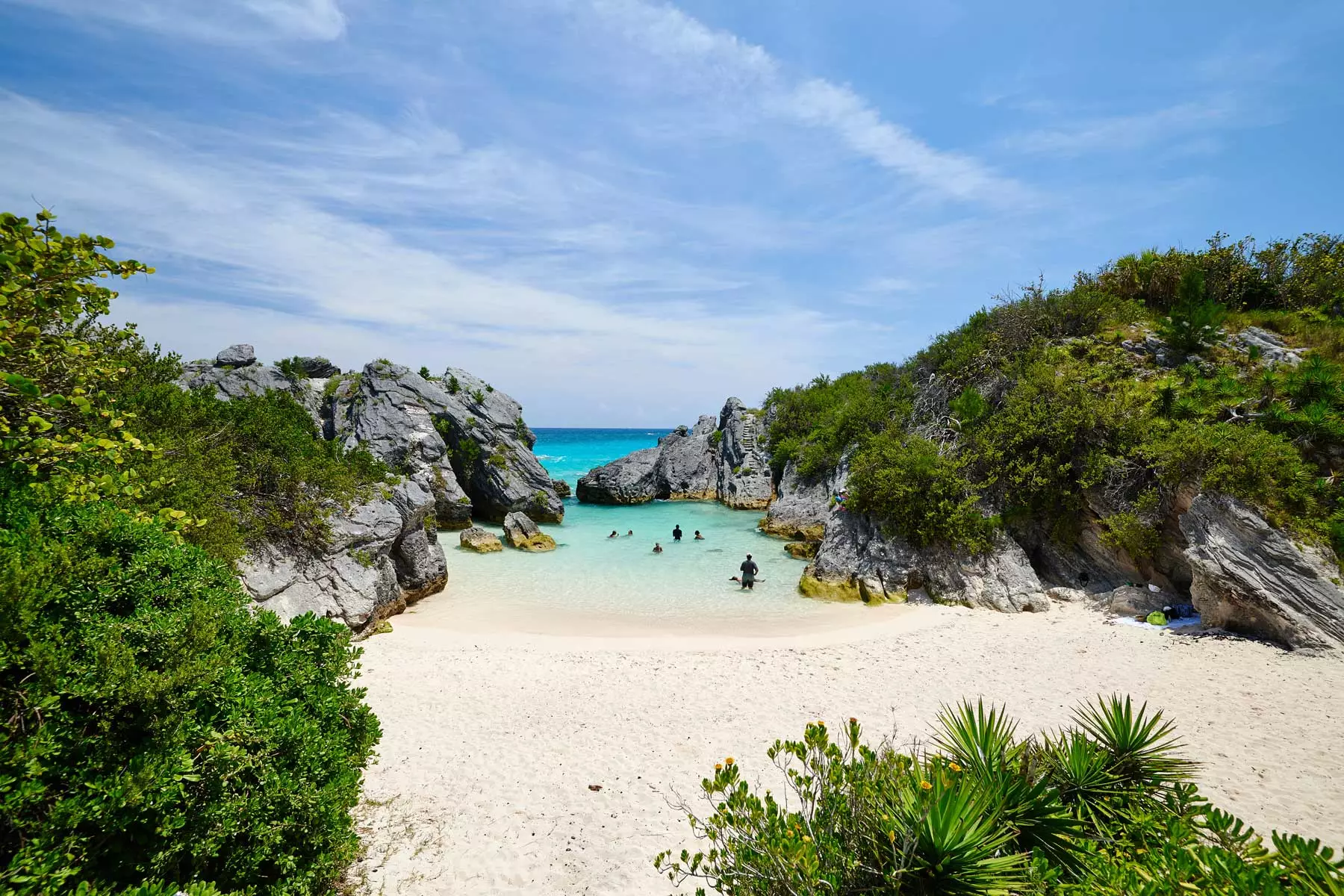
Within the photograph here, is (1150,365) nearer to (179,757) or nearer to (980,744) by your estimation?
(980,744)

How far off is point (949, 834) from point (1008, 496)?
52.2 feet

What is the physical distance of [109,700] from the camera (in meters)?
3.58

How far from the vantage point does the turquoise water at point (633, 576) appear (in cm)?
1630

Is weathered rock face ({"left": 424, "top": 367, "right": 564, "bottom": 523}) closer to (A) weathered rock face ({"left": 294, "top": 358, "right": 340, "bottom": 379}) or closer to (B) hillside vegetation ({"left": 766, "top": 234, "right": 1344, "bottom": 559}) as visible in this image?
(A) weathered rock face ({"left": 294, "top": 358, "right": 340, "bottom": 379})

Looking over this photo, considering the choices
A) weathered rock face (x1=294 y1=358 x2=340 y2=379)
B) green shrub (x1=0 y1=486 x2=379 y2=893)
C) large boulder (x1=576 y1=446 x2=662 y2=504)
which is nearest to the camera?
green shrub (x1=0 y1=486 x2=379 y2=893)

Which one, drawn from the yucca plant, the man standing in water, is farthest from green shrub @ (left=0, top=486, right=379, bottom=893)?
the man standing in water

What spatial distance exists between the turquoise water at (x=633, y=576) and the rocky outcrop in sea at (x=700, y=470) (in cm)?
591

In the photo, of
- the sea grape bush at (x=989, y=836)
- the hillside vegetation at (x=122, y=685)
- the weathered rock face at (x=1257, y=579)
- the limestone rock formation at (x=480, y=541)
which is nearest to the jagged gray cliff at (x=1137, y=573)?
the weathered rock face at (x=1257, y=579)

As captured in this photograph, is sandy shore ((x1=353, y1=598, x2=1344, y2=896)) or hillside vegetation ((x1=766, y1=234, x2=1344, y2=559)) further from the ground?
hillside vegetation ((x1=766, y1=234, x2=1344, y2=559))

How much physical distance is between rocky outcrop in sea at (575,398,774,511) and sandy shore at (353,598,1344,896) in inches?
977

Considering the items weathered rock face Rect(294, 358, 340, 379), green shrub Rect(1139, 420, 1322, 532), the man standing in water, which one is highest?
weathered rock face Rect(294, 358, 340, 379)

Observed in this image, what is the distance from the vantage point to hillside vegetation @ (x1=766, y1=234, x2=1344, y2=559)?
12.8m

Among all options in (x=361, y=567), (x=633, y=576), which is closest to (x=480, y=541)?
(x=633, y=576)

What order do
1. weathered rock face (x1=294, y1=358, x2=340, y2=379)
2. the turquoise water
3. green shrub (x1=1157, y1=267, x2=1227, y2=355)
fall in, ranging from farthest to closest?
weathered rock face (x1=294, y1=358, x2=340, y2=379), green shrub (x1=1157, y1=267, x2=1227, y2=355), the turquoise water
